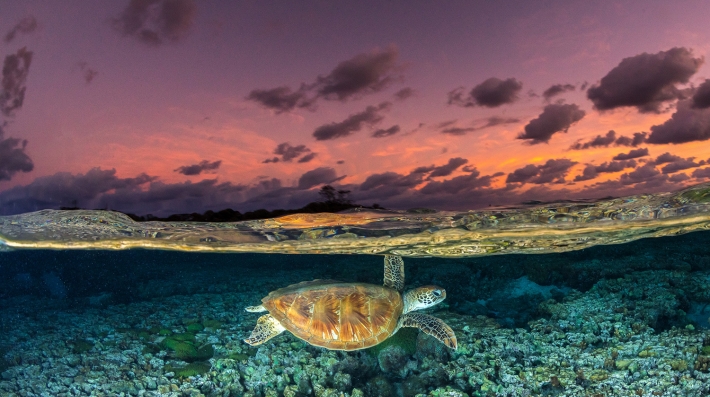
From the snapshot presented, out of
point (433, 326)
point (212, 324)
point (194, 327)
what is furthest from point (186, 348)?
point (433, 326)

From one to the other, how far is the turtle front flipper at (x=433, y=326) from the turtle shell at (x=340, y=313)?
1.16 feet

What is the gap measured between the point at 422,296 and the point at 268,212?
16.2 feet

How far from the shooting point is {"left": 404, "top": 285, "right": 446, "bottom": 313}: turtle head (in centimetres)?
954

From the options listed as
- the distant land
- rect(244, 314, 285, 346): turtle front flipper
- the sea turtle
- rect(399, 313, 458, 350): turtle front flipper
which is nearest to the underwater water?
the distant land

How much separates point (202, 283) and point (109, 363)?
10.4 metres

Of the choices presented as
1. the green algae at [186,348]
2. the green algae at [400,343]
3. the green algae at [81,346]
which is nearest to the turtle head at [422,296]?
the green algae at [400,343]

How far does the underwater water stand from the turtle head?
86 cm

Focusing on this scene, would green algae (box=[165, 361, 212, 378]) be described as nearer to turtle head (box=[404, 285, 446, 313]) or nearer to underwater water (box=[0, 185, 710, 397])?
underwater water (box=[0, 185, 710, 397])

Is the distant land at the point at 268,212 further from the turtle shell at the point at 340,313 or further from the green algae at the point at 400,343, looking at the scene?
the green algae at the point at 400,343

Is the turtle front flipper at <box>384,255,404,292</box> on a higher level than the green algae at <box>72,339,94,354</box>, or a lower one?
higher

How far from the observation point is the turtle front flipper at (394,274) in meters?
10.7

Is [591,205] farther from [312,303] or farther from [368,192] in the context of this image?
[312,303]

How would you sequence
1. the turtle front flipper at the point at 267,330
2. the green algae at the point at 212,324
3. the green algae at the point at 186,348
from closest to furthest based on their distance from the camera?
1. the turtle front flipper at the point at 267,330
2. the green algae at the point at 186,348
3. the green algae at the point at 212,324

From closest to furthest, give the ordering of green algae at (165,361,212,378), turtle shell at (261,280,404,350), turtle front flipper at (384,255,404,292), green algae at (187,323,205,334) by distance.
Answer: turtle shell at (261,280,404,350) < green algae at (165,361,212,378) < turtle front flipper at (384,255,404,292) < green algae at (187,323,205,334)
